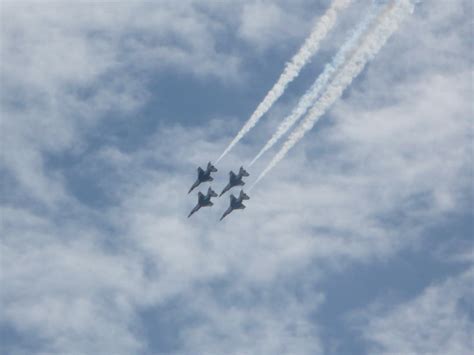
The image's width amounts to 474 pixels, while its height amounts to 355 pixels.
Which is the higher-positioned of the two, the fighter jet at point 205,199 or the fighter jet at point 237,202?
the fighter jet at point 205,199

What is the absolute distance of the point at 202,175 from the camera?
117500 millimetres

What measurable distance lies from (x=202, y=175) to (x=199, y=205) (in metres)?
4.00

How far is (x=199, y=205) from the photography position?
120 meters

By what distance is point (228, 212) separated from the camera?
382 ft

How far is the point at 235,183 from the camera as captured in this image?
378 ft

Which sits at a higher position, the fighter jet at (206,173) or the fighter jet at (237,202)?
the fighter jet at (206,173)

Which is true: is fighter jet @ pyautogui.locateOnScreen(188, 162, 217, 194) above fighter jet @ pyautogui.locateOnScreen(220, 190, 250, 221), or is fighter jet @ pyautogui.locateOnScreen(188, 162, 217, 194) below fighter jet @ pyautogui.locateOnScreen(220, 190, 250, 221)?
above

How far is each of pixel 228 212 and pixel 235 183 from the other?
135 inches

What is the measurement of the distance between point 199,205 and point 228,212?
467 cm

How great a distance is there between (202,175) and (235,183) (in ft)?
14.2

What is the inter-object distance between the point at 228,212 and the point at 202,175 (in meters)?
5.09

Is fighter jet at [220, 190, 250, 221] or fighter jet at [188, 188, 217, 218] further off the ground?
fighter jet at [188, 188, 217, 218]
